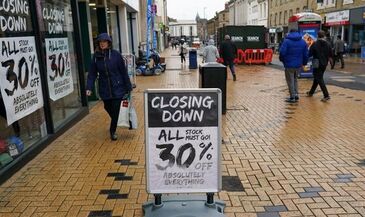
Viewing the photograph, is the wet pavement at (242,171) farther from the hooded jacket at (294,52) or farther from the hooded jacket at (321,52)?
the hooded jacket at (321,52)

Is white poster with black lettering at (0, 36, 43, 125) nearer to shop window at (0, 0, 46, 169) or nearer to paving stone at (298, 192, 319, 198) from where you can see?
shop window at (0, 0, 46, 169)

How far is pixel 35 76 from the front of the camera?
17.7 feet

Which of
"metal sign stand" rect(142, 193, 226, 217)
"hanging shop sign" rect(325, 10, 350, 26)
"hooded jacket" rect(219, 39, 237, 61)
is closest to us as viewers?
"metal sign stand" rect(142, 193, 226, 217)

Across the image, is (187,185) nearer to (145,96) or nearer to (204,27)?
(145,96)

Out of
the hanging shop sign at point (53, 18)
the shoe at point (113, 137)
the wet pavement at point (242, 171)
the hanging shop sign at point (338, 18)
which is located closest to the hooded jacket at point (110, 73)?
the shoe at point (113, 137)

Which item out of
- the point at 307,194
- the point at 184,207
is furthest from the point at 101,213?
the point at 307,194

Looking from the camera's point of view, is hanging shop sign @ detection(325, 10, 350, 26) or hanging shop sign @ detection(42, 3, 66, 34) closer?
hanging shop sign @ detection(42, 3, 66, 34)

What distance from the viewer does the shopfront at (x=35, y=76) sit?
4643 millimetres

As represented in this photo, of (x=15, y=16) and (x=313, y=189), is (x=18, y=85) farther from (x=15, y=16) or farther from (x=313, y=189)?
(x=313, y=189)

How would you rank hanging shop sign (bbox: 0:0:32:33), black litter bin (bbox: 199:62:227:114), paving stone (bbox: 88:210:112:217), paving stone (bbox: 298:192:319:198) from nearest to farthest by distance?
paving stone (bbox: 88:210:112:217) → paving stone (bbox: 298:192:319:198) → hanging shop sign (bbox: 0:0:32:33) → black litter bin (bbox: 199:62:227:114)

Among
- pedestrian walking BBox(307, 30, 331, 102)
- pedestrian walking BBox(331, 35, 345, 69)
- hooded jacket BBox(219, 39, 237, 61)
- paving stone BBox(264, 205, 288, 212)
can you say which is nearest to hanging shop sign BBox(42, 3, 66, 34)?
paving stone BBox(264, 205, 288, 212)

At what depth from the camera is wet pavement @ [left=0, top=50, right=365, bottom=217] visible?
3.63 metres

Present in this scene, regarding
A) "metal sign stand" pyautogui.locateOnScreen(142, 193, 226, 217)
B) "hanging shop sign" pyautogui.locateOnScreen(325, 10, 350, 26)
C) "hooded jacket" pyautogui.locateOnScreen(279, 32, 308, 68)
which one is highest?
"hanging shop sign" pyautogui.locateOnScreen(325, 10, 350, 26)

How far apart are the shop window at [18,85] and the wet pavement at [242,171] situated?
1.11 feet
